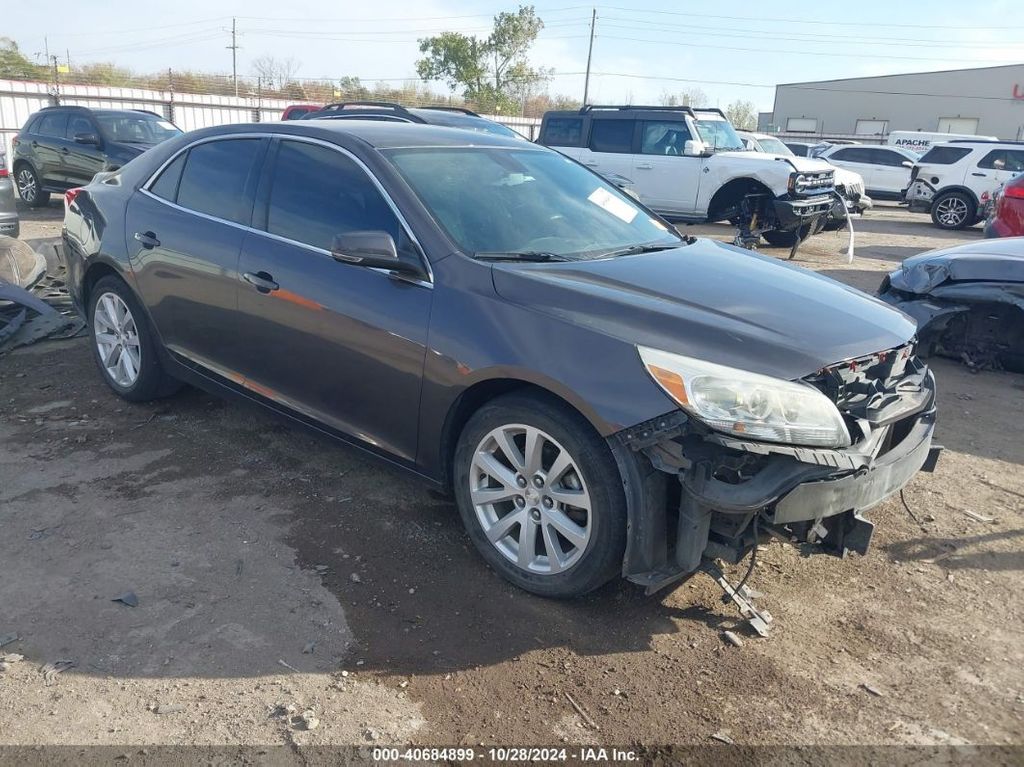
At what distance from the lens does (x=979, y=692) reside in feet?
9.04

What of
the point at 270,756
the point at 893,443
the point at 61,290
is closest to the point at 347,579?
the point at 270,756

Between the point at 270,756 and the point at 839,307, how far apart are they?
2735 mm

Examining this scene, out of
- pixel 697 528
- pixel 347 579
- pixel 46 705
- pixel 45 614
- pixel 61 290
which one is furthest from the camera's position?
pixel 61 290

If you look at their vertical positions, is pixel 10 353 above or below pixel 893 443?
below

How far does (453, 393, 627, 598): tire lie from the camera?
9.54ft

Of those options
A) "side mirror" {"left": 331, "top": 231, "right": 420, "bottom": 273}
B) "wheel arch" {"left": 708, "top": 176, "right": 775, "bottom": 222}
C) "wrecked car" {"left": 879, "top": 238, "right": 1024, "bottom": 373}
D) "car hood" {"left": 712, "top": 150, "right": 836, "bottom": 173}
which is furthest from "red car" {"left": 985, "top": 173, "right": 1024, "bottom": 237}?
"side mirror" {"left": 331, "top": 231, "right": 420, "bottom": 273}

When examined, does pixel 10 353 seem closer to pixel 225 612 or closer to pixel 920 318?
pixel 225 612

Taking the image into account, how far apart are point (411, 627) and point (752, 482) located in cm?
137

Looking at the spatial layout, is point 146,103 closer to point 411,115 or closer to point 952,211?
point 411,115

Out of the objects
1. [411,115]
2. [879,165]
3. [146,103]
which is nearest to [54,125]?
[411,115]

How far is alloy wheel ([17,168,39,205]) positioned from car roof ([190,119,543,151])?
40.2 feet

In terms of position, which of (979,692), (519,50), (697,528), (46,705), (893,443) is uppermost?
(519,50)

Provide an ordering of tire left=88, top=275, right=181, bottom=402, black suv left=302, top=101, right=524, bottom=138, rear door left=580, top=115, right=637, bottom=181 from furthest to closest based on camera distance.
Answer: rear door left=580, top=115, right=637, bottom=181
black suv left=302, top=101, right=524, bottom=138
tire left=88, top=275, right=181, bottom=402

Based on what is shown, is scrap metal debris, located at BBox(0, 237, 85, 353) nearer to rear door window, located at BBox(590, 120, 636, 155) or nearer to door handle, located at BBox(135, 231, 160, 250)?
door handle, located at BBox(135, 231, 160, 250)
